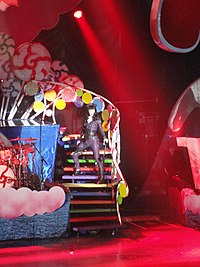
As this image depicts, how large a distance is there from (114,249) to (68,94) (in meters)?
4.23

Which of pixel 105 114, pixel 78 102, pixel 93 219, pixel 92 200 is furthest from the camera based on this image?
pixel 78 102

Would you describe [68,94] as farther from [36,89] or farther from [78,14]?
[78,14]

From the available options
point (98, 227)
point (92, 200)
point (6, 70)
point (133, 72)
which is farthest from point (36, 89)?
point (133, 72)

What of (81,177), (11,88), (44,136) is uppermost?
(11,88)

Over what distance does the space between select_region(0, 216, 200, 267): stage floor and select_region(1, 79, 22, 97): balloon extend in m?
3.67

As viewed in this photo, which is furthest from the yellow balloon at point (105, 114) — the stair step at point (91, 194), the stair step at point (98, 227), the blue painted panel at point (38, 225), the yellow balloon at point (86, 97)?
the stair step at point (98, 227)

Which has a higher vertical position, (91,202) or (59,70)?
(59,70)

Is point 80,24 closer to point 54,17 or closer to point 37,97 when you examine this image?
point 54,17

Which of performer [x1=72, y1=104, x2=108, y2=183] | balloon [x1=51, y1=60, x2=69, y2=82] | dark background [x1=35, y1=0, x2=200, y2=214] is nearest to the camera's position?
performer [x1=72, y1=104, x2=108, y2=183]

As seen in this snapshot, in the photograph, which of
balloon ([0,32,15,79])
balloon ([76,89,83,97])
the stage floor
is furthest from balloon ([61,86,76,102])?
the stage floor

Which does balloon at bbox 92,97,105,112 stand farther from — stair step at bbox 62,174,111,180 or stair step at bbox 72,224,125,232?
stair step at bbox 72,224,125,232

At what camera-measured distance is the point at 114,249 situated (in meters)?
8.67

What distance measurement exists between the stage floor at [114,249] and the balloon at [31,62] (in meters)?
3.88

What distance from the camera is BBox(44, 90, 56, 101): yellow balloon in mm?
11500
